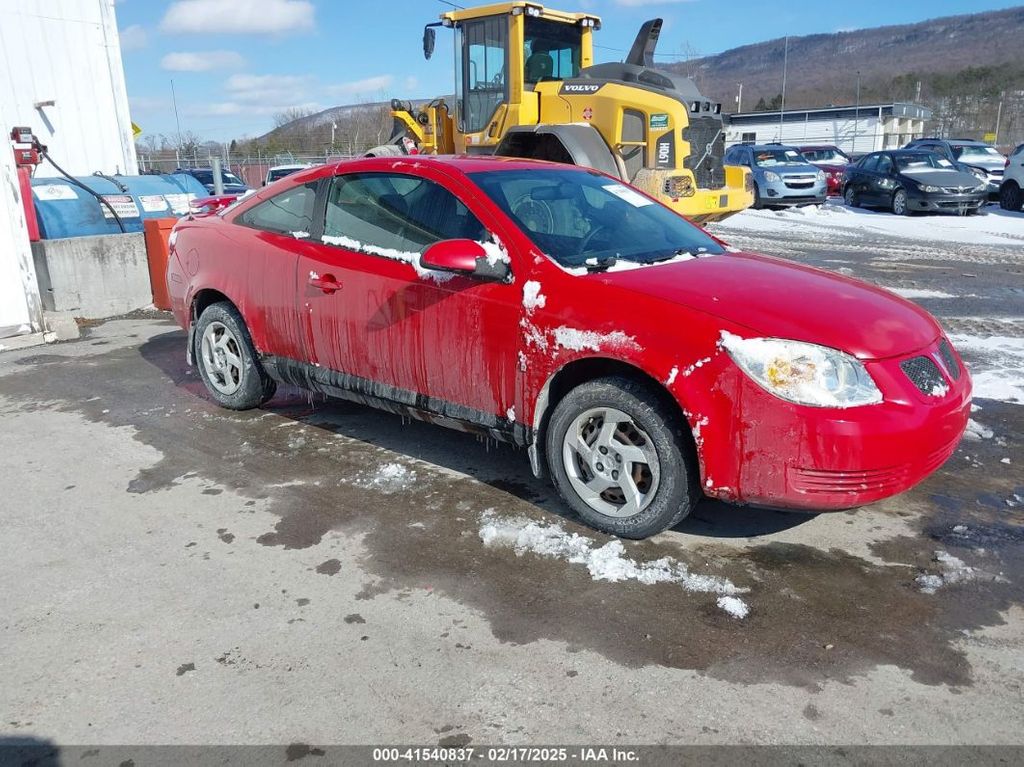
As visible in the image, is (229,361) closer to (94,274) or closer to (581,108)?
(94,274)

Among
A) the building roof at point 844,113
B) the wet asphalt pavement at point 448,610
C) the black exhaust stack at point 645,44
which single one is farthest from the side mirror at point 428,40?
the building roof at point 844,113

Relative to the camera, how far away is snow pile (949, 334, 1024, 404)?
5660 mm

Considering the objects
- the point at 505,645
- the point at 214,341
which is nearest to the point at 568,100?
the point at 214,341

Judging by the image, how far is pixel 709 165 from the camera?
1193 centimetres

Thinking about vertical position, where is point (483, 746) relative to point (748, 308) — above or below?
below

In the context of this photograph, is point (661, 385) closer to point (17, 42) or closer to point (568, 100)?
point (568, 100)

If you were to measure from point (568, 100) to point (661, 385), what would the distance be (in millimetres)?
8459

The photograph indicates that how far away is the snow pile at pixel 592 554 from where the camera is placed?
10.9ft

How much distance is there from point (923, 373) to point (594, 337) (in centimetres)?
136

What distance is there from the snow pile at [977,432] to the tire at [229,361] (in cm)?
442

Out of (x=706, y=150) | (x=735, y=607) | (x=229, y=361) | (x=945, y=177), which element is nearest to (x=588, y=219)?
(x=735, y=607)

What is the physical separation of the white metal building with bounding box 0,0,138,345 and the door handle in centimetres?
831

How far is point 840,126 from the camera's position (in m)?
51.7

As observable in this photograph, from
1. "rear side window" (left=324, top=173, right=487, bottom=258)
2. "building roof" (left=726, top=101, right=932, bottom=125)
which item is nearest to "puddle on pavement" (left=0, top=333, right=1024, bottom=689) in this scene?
"rear side window" (left=324, top=173, right=487, bottom=258)
